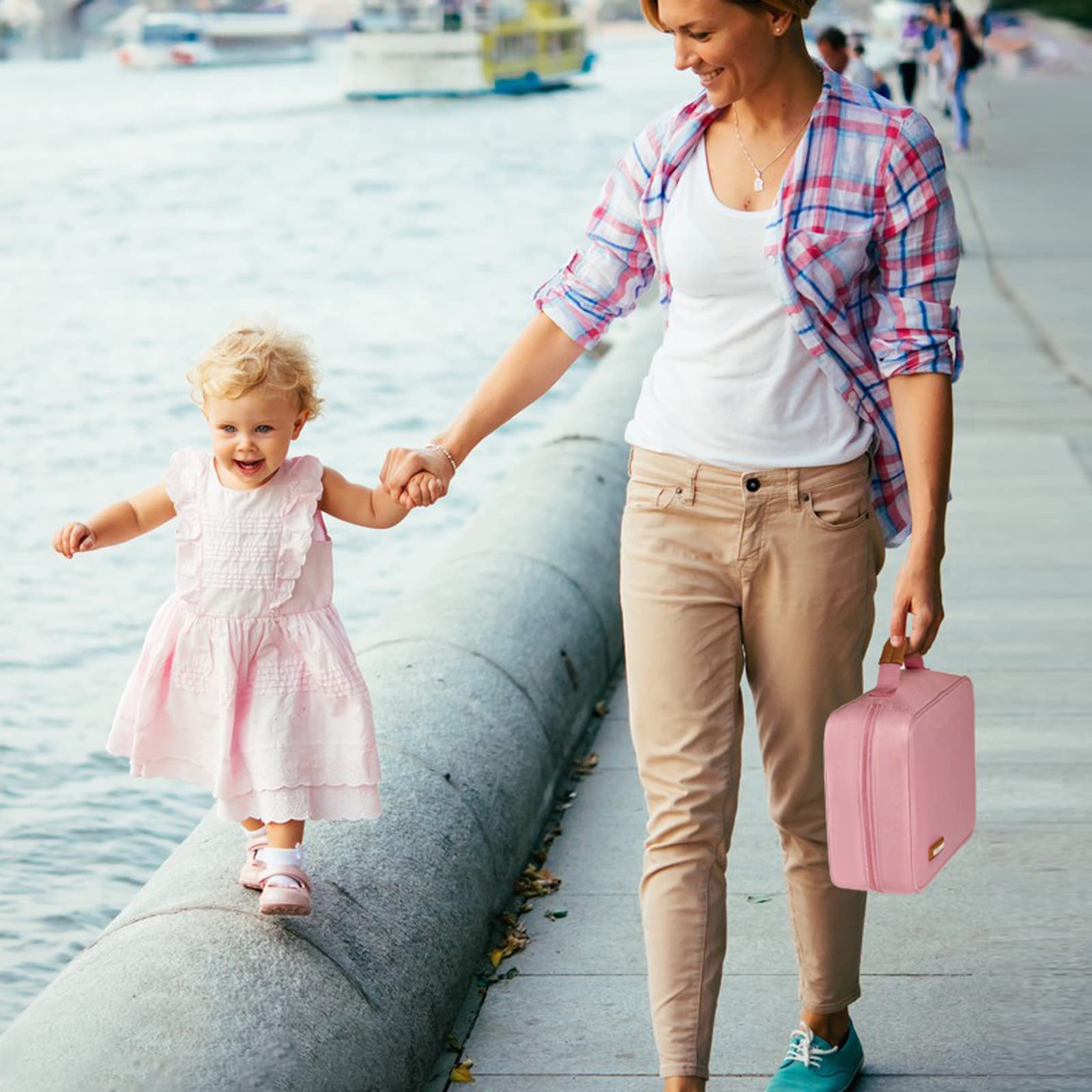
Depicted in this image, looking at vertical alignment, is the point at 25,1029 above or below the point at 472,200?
above

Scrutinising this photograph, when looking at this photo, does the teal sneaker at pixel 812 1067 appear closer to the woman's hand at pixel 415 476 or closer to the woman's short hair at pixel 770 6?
the woman's hand at pixel 415 476

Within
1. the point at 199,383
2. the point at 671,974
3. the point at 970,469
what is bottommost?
the point at 970,469

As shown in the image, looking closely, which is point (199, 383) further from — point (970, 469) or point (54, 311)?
point (54, 311)

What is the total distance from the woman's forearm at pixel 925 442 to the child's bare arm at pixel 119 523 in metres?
1.28

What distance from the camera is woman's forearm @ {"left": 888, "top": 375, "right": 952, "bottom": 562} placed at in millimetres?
2807

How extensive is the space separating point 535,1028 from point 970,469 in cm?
554

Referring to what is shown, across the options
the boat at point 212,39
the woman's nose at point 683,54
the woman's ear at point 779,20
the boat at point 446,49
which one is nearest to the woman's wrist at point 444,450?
the woman's nose at point 683,54

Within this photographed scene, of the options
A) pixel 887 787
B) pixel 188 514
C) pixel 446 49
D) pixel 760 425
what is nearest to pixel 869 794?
pixel 887 787

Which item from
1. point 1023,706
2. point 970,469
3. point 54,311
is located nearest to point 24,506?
point 970,469

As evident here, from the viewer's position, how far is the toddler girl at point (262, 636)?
3.18 meters

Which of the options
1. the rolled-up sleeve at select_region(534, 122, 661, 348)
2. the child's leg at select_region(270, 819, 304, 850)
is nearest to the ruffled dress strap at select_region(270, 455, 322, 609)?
the child's leg at select_region(270, 819, 304, 850)

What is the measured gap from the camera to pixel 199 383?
3170mm

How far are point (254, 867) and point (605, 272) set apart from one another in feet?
4.03

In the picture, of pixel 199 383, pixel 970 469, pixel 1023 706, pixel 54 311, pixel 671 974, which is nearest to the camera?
pixel 671 974
